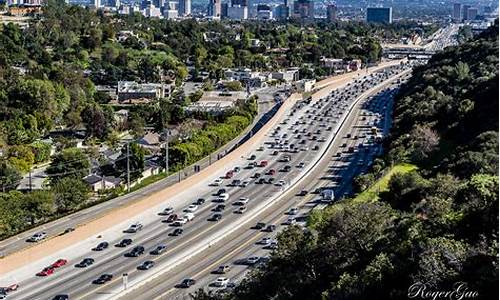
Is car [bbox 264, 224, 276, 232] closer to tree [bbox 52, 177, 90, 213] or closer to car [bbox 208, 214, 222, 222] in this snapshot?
car [bbox 208, 214, 222, 222]

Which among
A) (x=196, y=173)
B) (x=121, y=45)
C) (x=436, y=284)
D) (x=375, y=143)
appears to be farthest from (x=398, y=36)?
(x=436, y=284)

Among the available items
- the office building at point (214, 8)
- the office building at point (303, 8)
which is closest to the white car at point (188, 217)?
the office building at point (303, 8)

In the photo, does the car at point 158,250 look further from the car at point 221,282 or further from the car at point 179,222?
the car at point 221,282

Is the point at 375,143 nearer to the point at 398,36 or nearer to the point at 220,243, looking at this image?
the point at 220,243

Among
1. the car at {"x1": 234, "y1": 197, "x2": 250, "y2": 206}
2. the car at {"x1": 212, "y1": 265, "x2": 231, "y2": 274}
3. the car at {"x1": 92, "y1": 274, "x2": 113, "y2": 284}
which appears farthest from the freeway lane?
the car at {"x1": 234, "y1": 197, "x2": 250, "y2": 206}

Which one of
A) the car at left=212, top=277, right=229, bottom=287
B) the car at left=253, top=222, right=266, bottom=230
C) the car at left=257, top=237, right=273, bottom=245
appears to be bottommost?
the car at left=253, top=222, right=266, bottom=230

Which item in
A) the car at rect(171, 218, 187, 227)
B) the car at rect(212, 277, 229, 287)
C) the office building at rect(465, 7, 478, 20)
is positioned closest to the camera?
the car at rect(212, 277, 229, 287)
